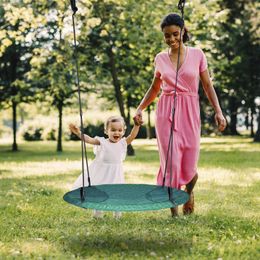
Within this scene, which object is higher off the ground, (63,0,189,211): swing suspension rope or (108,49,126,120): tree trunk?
(108,49,126,120): tree trunk

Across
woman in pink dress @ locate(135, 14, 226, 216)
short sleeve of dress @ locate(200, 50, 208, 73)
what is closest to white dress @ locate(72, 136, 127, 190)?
woman in pink dress @ locate(135, 14, 226, 216)

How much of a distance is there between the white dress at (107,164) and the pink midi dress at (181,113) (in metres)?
0.50

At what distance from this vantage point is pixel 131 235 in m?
4.98

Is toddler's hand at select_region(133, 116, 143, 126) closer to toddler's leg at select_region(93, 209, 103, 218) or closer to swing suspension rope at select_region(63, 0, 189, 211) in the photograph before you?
swing suspension rope at select_region(63, 0, 189, 211)

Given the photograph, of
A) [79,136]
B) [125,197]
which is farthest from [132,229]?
[79,136]

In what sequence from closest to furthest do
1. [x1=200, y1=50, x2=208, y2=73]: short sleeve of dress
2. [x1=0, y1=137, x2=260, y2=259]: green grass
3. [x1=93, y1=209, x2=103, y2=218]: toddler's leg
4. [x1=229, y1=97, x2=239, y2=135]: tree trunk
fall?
[x1=0, y1=137, x2=260, y2=259]: green grass
[x1=200, y1=50, x2=208, y2=73]: short sleeve of dress
[x1=93, y1=209, x2=103, y2=218]: toddler's leg
[x1=229, y1=97, x2=239, y2=135]: tree trunk

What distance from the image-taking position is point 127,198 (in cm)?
463

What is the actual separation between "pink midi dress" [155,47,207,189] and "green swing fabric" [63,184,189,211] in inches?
23.6

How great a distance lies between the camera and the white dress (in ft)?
19.1

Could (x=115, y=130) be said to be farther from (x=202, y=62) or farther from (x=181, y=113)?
(x=202, y=62)

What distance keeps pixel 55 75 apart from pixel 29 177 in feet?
21.1

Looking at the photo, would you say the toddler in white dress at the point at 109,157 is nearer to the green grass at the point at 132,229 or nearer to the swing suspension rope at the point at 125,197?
the green grass at the point at 132,229

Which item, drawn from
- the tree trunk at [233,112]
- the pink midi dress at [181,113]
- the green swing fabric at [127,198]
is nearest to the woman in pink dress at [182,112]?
the pink midi dress at [181,113]

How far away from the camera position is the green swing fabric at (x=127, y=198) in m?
4.28
